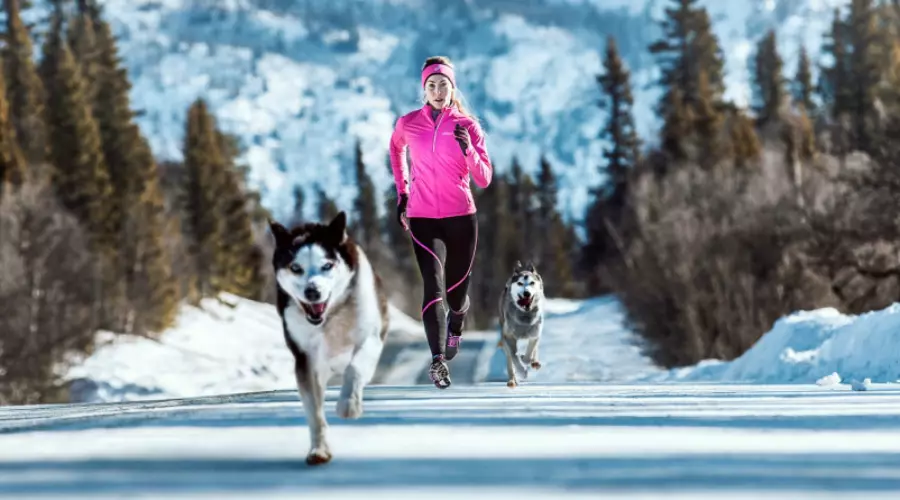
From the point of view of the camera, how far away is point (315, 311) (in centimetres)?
536

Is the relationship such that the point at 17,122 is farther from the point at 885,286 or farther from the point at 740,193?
the point at 885,286

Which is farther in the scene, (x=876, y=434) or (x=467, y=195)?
(x=467, y=195)

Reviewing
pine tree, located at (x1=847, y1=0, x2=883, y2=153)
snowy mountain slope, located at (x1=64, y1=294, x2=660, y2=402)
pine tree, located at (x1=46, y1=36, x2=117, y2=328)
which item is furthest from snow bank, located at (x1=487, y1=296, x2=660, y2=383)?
pine tree, located at (x1=847, y1=0, x2=883, y2=153)

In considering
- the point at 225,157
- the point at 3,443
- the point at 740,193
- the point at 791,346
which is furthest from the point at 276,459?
the point at 225,157

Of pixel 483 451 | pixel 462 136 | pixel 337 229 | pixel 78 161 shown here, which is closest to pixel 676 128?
pixel 78 161

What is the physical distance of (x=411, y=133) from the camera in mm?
8336

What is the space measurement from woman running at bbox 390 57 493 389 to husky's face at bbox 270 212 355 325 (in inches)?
108

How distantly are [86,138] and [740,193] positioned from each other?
29.5 metres

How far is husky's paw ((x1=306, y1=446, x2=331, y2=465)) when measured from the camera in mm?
5199

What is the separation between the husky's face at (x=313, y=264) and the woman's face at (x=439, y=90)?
2825 mm

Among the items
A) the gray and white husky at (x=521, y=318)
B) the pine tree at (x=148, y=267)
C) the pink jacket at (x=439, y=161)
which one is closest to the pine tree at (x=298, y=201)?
the pine tree at (x=148, y=267)

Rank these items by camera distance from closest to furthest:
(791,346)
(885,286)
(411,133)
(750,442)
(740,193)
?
(750,442), (411,133), (791,346), (885,286), (740,193)

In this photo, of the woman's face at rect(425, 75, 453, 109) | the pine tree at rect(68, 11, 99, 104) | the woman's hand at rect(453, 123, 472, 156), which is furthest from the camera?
the pine tree at rect(68, 11, 99, 104)

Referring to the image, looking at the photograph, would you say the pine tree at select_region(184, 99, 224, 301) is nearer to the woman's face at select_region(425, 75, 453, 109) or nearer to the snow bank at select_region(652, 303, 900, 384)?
the snow bank at select_region(652, 303, 900, 384)
